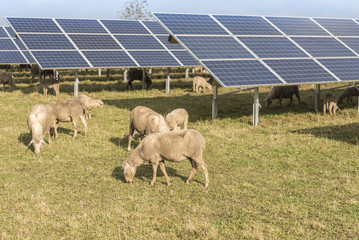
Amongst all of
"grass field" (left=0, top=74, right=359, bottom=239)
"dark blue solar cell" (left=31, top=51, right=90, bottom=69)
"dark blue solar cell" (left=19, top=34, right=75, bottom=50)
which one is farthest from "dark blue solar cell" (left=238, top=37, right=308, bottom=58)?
"dark blue solar cell" (left=19, top=34, right=75, bottom=50)

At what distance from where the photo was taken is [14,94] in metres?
28.1

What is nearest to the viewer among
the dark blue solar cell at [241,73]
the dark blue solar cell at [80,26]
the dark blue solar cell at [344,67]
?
the dark blue solar cell at [241,73]

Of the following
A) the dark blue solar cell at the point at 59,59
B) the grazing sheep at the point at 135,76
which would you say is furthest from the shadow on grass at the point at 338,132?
the grazing sheep at the point at 135,76

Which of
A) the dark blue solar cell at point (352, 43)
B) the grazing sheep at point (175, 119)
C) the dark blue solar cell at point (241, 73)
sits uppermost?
the dark blue solar cell at point (352, 43)

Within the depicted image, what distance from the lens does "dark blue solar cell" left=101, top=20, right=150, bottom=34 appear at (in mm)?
33188

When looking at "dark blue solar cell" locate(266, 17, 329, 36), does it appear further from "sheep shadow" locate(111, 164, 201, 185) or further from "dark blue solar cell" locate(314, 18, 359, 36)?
"sheep shadow" locate(111, 164, 201, 185)

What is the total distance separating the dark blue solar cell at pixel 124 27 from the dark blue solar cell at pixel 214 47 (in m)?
13.8

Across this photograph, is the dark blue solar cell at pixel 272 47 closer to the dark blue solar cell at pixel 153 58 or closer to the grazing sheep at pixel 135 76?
the dark blue solar cell at pixel 153 58

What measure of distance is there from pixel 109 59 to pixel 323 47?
543 inches

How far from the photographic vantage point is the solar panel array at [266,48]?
1855cm

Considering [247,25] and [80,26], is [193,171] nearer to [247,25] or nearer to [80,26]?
[247,25]

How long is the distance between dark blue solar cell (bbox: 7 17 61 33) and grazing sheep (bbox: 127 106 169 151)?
60.2ft

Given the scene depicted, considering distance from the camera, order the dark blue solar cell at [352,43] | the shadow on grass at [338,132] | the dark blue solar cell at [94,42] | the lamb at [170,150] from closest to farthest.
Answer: the lamb at [170,150] → the shadow on grass at [338,132] → the dark blue solar cell at [352,43] → the dark blue solar cell at [94,42]

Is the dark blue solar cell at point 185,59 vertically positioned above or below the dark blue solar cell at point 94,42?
below
